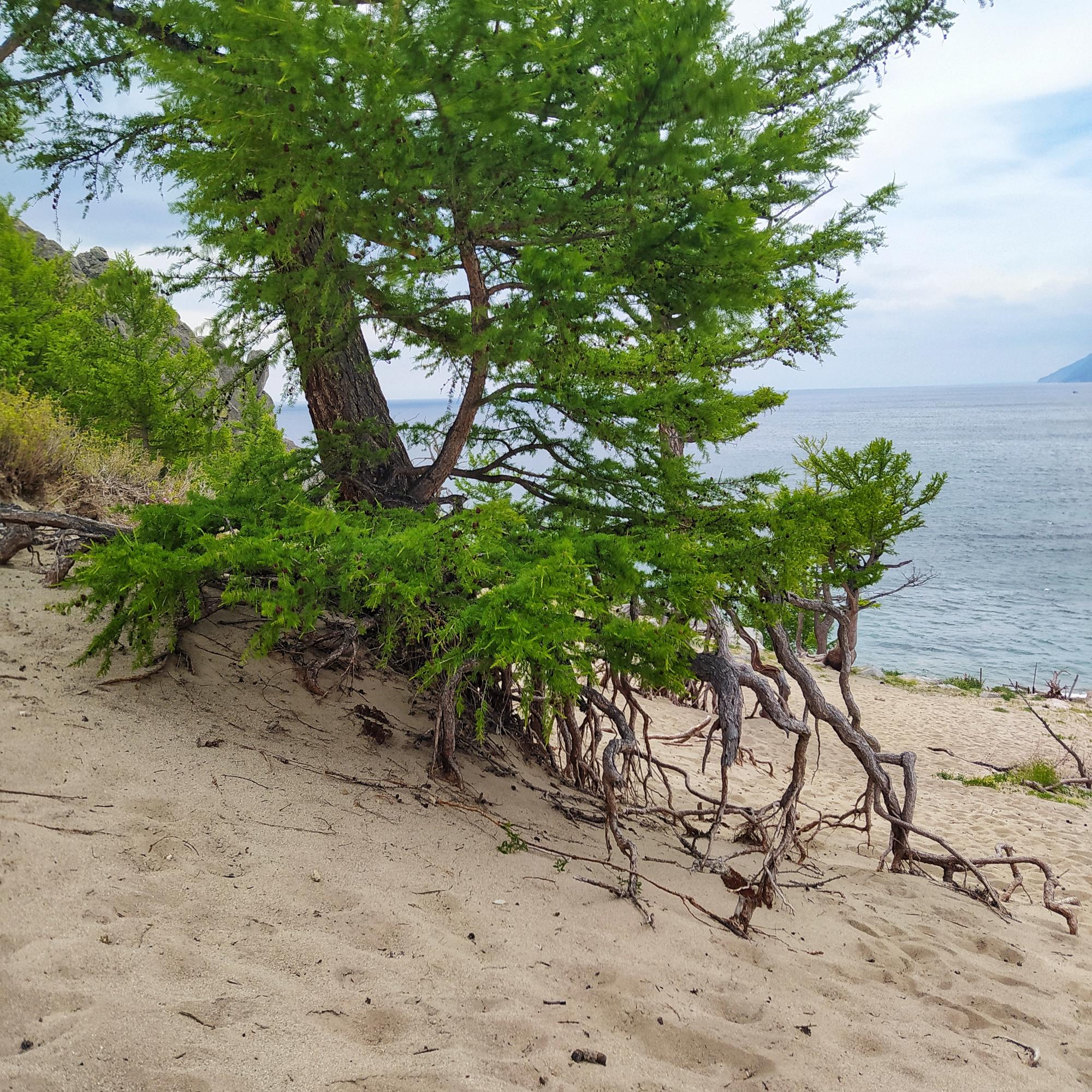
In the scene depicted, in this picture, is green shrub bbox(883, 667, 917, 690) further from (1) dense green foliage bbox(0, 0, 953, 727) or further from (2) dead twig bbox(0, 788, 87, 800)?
(2) dead twig bbox(0, 788, 87, 800)

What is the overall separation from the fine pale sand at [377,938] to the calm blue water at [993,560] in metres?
3.12

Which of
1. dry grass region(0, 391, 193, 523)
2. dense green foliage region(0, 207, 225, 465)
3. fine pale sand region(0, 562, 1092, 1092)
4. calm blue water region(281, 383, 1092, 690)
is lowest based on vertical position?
calm blue water region(281, 383, 1092, 690)

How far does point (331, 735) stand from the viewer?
4812 millimetres

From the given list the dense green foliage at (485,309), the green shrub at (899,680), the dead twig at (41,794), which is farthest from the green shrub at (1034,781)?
the dead twig at (41,794)

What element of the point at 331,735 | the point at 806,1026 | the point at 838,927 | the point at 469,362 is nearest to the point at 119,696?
the point at 331,735

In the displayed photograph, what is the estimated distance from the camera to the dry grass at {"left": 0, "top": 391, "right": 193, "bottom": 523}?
7996mm

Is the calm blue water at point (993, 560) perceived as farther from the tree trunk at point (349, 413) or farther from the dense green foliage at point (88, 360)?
the dense green foliage at point (88, 360)

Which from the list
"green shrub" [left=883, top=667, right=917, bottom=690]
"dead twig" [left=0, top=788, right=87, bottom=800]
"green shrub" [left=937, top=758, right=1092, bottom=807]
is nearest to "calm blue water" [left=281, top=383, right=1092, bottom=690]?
"green shrub" [left=883, top=667, right=917, bottom=690]

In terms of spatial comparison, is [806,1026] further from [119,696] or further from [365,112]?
[365,112]

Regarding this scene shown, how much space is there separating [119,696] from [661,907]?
10.4 ft

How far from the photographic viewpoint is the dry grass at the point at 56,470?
7996mm

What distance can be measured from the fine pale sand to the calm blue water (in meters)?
3.12

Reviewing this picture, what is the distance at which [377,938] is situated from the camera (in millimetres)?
3115

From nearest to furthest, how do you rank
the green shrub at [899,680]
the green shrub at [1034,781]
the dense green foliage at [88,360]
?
1. the green shrub at [1034,781]
2. the dense green foliage at [88,360]
3. the green shrub at [899,680]
